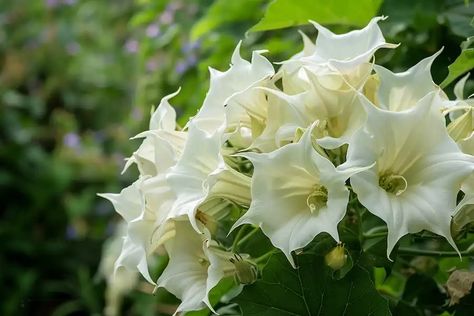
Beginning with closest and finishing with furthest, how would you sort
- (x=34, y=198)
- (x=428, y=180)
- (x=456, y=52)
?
(x=428, y=180) < (x=456, y=52) < (x=34, y=198)

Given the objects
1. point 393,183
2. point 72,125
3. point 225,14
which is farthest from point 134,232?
point 72,125

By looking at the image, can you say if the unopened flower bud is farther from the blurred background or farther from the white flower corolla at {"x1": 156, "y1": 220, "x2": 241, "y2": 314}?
the blurred background

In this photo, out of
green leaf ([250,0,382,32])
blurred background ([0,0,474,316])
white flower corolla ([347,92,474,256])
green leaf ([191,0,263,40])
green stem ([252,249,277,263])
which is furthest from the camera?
blurred background ([0,0,474,316])

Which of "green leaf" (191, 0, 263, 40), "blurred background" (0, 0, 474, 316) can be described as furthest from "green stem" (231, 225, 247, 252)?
"blurred background" (0, 0, 474, 316)

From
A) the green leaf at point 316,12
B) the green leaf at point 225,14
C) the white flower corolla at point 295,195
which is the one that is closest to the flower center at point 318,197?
the white flower corolla at point 295,195

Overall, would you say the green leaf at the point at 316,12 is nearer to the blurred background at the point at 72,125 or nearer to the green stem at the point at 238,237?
the green stem at the point at 238,237

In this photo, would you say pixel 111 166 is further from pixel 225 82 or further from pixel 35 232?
pixel 225 82

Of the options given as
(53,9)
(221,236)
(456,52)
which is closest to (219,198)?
(221,236)
